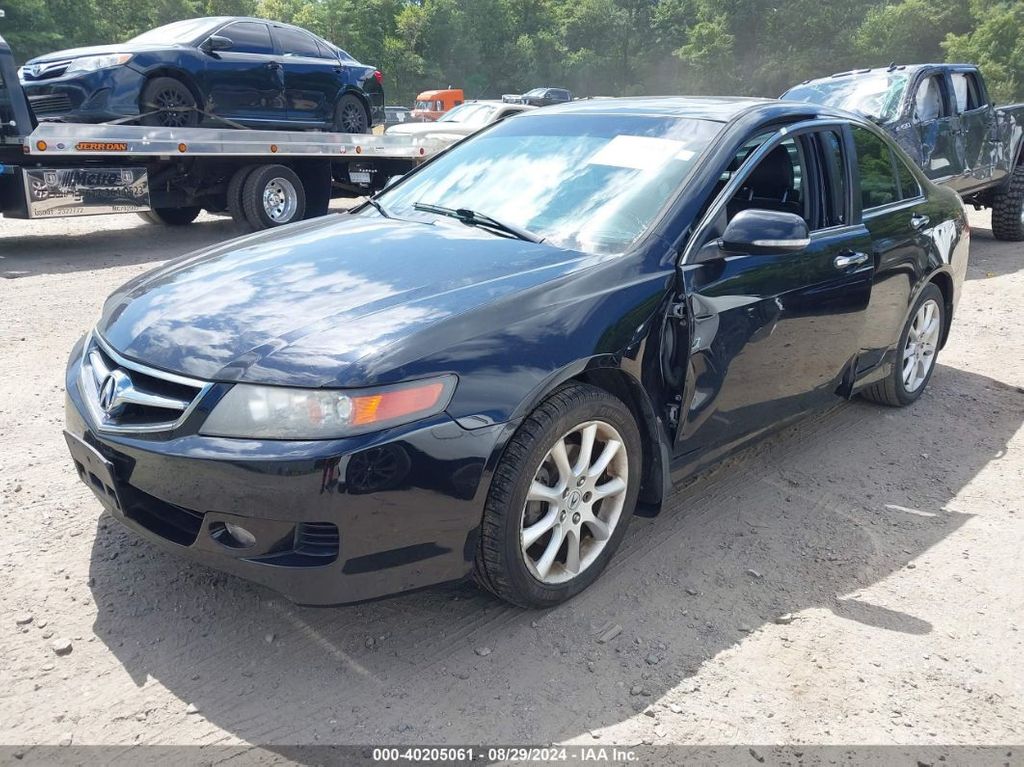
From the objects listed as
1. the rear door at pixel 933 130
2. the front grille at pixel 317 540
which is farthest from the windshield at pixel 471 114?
the front grille at pixel 317 540

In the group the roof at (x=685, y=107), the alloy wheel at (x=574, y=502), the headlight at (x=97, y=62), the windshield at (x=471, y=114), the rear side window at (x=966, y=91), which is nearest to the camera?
the alloy wheel at (x=574, y=502)

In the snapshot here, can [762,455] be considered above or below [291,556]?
below

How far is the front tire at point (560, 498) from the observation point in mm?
2639

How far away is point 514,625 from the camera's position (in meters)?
2.88

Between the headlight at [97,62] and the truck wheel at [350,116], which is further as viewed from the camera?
the truck wheel at [350,116]

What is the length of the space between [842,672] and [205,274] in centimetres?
252

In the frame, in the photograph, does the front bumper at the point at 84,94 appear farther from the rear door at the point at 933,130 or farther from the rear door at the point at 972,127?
the rear door at the point at 972,127

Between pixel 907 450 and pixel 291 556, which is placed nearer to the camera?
pixel 291 556

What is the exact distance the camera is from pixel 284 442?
236 centimetres

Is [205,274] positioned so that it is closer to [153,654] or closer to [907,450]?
[153,654]

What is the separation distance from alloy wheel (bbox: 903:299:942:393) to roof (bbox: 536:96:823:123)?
4.96ft

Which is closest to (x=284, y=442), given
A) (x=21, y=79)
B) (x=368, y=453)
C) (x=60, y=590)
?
(x=368, y=453)

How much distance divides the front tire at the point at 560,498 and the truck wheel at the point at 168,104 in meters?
8.09

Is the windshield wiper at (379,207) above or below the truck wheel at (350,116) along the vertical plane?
below
